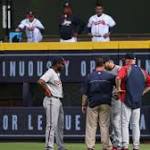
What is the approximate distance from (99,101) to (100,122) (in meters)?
0.43

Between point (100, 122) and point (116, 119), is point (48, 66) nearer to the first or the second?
point (116, 119)

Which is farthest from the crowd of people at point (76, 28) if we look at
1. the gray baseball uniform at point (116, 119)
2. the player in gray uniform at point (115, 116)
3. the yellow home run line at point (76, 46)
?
the gray baseball uniform at point (116, 119)

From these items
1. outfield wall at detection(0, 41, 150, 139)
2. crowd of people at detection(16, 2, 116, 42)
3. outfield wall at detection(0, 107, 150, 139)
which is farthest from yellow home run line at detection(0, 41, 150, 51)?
outfield wall at detection(0, 107, 150, 139)

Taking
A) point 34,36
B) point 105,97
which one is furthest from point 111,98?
point 34,36

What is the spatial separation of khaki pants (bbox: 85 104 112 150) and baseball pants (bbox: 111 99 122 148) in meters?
0.36

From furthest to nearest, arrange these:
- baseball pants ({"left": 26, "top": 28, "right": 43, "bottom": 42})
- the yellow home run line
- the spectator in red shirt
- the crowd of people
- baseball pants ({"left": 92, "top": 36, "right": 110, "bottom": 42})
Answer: baseball pants ({"left": 26, "top": 28, "right": 43, "bottom": 42}) → the crowd of people → baseball pants ({"left": 92, "top": 36, "right": 110, "bottom": 42}) → the yellow home run line → the spectator in red shirt

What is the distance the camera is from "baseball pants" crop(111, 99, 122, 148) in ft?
48.6

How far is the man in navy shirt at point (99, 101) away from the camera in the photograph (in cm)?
1438

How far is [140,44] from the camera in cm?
1677

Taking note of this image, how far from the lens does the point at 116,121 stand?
14.9 metres

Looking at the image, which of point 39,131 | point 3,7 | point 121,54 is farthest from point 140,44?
point 3,7

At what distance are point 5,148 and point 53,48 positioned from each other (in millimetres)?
2697

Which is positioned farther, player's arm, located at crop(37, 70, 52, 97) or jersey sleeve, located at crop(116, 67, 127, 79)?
player's arm, located at crop(37, 70, 52, 97)

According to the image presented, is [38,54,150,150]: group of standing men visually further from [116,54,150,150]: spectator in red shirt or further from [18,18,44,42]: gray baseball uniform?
[18,18,44,42]: gray baseball uniform
